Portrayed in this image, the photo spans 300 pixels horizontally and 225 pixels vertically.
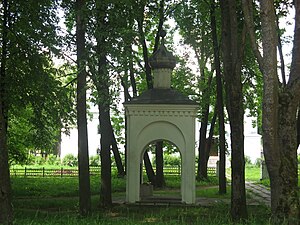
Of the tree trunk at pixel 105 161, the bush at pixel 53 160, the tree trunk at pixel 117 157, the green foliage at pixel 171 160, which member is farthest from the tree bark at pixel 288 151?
the bush at pixel 53 160

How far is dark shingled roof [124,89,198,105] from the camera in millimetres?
15273

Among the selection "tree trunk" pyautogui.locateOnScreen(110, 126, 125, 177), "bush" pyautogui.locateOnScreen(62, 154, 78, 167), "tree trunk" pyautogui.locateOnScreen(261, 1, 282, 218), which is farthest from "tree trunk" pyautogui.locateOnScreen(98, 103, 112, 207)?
"bush" pyautogui.locateOnScreen(62, 154, 78, 167)

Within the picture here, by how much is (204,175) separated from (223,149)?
8492 mm

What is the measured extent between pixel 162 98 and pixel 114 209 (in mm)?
4312

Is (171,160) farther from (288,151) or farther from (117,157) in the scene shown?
(288,151)

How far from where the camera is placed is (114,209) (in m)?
13.4

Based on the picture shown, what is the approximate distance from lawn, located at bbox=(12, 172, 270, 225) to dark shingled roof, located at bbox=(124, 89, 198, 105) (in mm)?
3545

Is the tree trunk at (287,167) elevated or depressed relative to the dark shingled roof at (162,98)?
depressed

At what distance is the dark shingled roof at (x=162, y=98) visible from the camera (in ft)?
50.1

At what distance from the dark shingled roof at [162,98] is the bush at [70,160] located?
29.6 metres

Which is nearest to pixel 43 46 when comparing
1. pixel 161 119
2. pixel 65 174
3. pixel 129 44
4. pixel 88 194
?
pixel 129 44

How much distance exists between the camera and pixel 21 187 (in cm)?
2036

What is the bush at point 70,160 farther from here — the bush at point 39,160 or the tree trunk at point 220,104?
the tree trunk at point 220,104

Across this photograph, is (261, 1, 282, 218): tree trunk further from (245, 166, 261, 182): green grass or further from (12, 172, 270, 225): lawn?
(245, 166, 261, 182): green grass
